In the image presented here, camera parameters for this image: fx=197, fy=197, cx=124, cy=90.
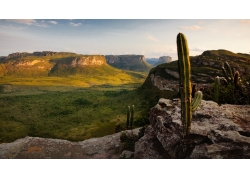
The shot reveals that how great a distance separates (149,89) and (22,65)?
93.8 meters

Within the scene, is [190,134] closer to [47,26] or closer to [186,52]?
[186,52]

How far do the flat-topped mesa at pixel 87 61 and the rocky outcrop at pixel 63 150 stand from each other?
392ft

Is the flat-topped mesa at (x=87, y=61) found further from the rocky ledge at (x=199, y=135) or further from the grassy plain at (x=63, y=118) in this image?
the rocky ledge at (x=199, y=135)

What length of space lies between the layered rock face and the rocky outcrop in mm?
2996

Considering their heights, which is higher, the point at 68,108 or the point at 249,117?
the point at 249,117

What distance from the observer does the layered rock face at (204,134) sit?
802 centimetres

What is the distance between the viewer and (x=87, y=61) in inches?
5443

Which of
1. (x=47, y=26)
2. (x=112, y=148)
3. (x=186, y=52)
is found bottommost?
(x=112, y=148)

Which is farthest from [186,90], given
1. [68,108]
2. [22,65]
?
[22,65]

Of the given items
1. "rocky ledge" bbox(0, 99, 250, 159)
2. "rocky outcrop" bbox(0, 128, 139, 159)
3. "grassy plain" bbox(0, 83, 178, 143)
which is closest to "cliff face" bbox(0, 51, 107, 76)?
"grassy plain" bbox(0, 83, 178, 143)

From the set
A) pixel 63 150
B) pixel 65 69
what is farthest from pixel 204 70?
pixel 65 69

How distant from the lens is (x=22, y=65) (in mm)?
109562

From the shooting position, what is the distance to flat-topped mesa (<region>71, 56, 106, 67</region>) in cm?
13188

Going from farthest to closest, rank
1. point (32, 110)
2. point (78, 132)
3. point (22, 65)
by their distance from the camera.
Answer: point (22, 65), point (32, 110), point (78, 132)
